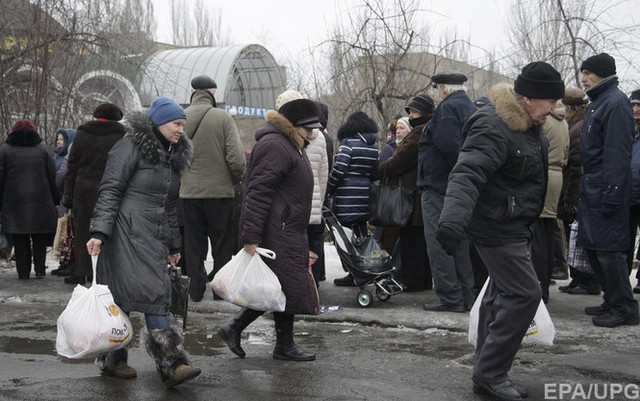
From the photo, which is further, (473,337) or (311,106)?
(311,106)

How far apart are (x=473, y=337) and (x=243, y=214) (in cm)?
174

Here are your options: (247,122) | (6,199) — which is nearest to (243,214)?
(6,199)

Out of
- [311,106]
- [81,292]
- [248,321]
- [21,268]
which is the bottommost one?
[21,268]

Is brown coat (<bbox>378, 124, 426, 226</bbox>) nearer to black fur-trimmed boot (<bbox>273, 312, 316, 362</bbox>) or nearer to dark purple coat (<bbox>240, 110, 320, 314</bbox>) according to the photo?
dark purple coat (<bbox>240, 110, 320, 314</bbox>)

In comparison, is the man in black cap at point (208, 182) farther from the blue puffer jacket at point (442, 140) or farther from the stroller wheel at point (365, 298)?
the blue puffer jacket at point (442, 140)

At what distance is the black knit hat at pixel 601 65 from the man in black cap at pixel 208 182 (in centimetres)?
339

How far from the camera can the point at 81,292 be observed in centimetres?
505

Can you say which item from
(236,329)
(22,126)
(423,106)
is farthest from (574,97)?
(22,126)

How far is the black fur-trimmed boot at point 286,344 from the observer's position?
19.0 ft

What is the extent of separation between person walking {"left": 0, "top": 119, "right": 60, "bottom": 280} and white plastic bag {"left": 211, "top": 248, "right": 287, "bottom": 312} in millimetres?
4817

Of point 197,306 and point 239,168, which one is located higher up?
point 239,168

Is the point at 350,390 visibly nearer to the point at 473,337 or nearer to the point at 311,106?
the point at 473,337

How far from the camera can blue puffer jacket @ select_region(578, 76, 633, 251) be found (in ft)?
21.8

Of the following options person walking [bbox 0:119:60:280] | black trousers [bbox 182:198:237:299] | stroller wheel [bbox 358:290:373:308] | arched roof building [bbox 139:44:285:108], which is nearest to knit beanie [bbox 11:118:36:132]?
person walking [bbox 0:119:60:280]
